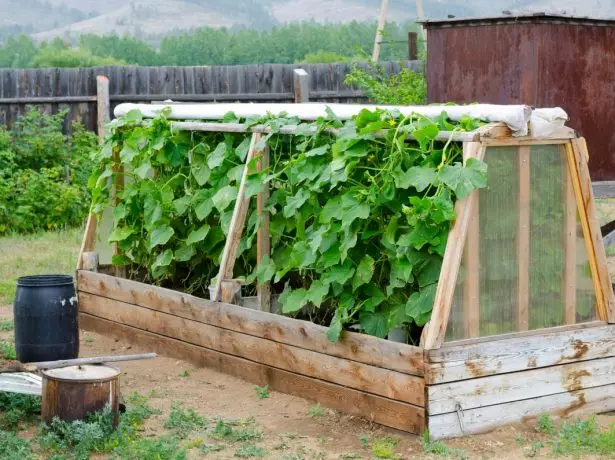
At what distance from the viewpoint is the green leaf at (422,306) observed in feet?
19.0

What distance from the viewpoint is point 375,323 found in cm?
616

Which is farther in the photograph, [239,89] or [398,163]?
[239,89]

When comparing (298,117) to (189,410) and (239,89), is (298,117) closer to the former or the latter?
(189,410)

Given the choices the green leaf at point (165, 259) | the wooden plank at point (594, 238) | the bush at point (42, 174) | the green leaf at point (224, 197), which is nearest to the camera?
the wooden plank at point (594, 238)

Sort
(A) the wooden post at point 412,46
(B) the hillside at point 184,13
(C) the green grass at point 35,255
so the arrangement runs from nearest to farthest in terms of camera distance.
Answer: (C) the green grass at point 35,255 < (A) the wooden post at point 412,46 < (B) the hillside at point 184,13

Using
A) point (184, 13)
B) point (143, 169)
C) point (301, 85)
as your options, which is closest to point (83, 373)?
point (143, 169)

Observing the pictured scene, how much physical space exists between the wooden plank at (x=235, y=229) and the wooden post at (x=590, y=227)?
2.08m

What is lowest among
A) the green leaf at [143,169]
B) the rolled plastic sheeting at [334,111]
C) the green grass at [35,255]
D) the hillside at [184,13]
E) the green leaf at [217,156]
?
the green grass at [35,255]

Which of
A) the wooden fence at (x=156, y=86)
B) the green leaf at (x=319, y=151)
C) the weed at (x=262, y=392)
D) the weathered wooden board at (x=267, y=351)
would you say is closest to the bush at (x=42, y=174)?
the wooden fence at (x=156, y=86)

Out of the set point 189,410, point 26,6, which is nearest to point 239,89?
point 189,410

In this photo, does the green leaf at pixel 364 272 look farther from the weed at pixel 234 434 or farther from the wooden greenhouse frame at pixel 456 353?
the weed at pixel 234 434

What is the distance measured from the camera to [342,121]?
6.68 m

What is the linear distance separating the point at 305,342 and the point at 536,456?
159 centimetres

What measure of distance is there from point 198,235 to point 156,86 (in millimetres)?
8066
